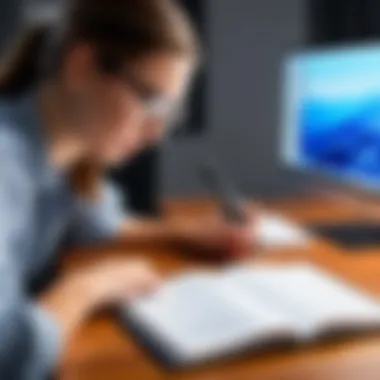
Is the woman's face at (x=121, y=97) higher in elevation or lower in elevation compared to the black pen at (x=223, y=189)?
lower

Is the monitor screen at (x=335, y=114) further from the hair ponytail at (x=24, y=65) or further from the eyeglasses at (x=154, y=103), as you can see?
the hair ponytail at (x=24, y=65)

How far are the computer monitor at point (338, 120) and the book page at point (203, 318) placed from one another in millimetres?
484

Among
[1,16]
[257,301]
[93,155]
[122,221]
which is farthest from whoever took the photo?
[1,16]

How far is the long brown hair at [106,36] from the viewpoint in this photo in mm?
1254

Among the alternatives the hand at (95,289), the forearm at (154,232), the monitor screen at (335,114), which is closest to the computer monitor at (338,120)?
the monitor screen at (335,114)

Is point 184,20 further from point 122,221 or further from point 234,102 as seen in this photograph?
point 234,102

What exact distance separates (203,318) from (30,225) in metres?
0.40

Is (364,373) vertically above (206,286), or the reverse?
(206,286)

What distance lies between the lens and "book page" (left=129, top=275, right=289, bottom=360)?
96 centimetres

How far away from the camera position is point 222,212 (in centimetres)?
179

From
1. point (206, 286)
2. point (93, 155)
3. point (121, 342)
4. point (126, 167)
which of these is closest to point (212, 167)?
point (126, 167)

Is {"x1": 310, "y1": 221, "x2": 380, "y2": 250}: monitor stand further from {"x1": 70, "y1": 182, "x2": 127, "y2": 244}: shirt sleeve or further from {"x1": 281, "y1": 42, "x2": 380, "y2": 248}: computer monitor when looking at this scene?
{"x1": 70, "y1": 182, "x2": 127, "y2": 244}: shirt sleeve

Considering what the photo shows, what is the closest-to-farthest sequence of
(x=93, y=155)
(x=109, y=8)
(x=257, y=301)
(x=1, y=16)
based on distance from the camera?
(x=257, y=301) < (x=109, y=8) < (x=93, y=155) < (x=1, y=16)

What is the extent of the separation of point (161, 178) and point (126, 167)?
1.12 feet
